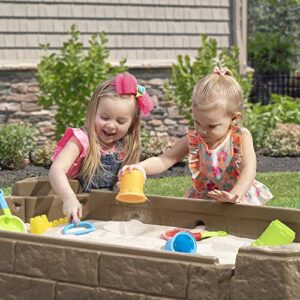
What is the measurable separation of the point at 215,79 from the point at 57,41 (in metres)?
7.10

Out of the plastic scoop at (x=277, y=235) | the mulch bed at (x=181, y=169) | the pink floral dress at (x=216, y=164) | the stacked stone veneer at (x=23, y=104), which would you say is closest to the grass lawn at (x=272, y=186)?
the mulch bed at (x=181, y=169)

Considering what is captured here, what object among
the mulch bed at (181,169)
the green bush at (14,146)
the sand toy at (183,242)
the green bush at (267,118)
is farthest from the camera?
the green bush at (267,118)

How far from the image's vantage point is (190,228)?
3.94 m

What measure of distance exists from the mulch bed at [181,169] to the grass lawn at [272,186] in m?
0.55

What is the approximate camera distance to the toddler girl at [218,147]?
4.07 meters

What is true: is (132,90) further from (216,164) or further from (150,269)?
(150,269)

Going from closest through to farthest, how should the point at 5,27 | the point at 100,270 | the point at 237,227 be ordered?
the point at 100,270 < the point at 237,227 < the point at 5,27

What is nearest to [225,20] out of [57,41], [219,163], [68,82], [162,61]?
[162,61]

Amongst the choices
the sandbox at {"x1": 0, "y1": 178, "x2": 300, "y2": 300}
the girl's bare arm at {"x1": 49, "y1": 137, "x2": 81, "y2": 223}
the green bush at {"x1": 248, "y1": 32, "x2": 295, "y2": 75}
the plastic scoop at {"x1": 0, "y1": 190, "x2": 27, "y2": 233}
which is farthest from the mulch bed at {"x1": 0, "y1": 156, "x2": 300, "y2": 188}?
the green bush at {"x1": 248, "y1": 32, "x2": 295, "y2": 75}

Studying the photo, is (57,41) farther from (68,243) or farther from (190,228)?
(68,243)

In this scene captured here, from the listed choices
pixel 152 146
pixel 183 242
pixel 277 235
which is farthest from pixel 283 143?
pixel 277 235

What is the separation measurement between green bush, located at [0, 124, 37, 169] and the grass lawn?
1.65 m

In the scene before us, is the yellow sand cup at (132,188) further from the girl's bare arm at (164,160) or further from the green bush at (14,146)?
the green bush at (14,146)

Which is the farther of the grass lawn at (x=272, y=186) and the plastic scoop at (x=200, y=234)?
the grass lawn at (x=272, y=186)
